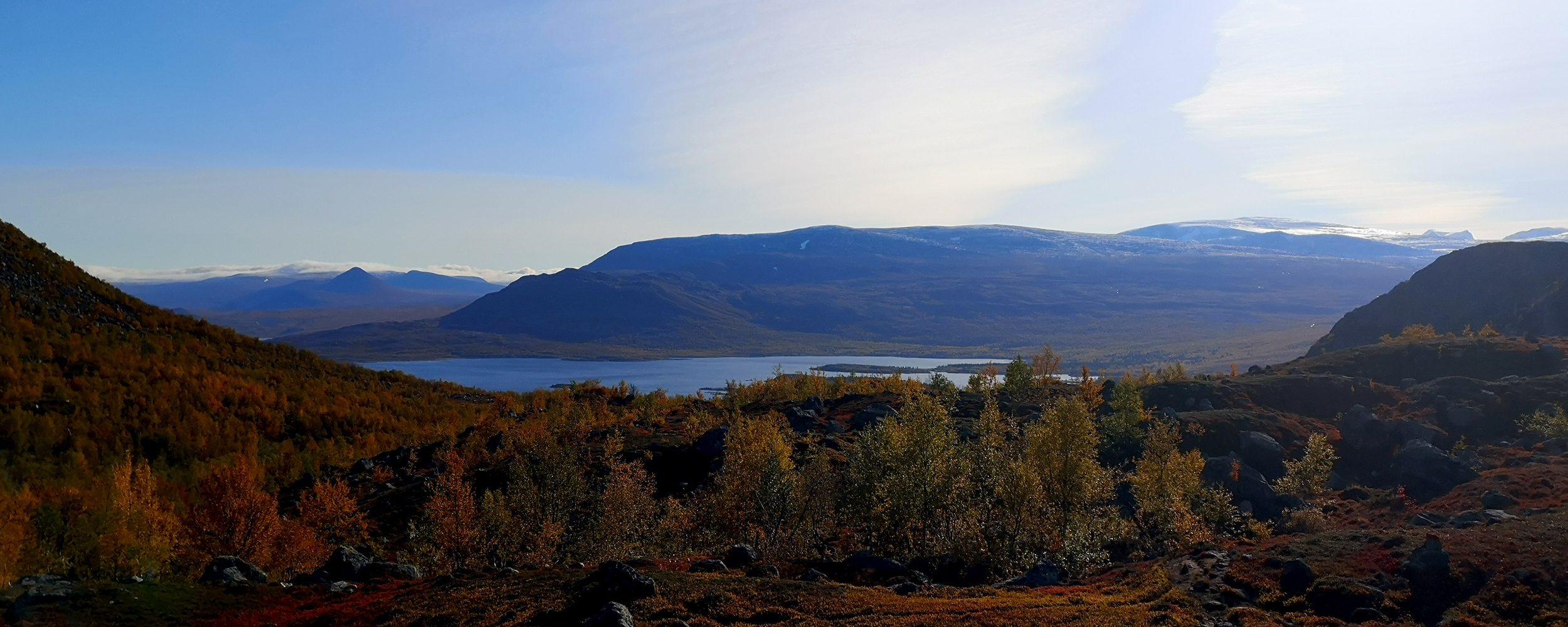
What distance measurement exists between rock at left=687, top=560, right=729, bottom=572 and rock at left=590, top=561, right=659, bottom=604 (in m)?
5.53

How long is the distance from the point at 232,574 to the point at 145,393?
137 feet

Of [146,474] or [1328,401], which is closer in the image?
[146,474]

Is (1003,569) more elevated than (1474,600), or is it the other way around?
(1474,600)

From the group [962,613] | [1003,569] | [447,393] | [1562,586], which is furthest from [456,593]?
[447,393]

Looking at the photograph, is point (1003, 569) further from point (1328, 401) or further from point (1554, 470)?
point (1328, 401)

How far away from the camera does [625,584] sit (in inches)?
1150

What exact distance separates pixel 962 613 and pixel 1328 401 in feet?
299

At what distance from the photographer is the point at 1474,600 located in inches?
1166

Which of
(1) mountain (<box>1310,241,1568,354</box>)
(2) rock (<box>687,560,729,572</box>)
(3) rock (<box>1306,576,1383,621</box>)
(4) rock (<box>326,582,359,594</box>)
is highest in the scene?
(1) mountain (<box>1310,241,1568,354</box>)

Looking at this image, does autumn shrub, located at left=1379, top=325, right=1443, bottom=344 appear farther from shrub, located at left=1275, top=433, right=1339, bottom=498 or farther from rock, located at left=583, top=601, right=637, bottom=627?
rock, located at left=583, top=601, right=637, bottom=627

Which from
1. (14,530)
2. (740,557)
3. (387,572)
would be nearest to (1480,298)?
(740,557)

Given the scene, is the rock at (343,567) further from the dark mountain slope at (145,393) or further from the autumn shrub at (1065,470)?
the autumn shrub at (1065,470)

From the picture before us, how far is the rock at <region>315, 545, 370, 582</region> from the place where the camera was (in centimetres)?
3650

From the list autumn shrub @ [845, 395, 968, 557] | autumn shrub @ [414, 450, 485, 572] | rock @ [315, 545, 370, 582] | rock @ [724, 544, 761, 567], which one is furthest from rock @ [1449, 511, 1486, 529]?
rock @ [315, 545, 370, 582]
